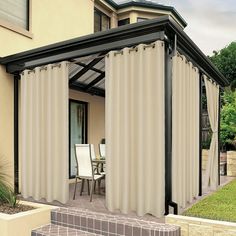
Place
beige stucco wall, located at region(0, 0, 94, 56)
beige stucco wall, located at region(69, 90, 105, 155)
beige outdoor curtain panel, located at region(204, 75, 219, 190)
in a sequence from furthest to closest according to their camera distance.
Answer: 1. beige stucco wall, located at region(69, 90, 105, 155)
2. beige outdoor curtain panel, located at region(204, 75, 219, 190)
3. beige stucco wall, located at region(0, 0, 94, 56)

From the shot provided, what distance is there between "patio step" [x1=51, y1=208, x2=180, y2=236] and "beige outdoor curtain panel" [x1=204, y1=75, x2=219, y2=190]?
4.10 m

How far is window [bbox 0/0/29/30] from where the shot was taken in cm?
852

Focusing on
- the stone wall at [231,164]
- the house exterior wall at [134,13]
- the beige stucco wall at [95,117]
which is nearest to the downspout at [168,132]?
the beige stucco wall at [95,117]

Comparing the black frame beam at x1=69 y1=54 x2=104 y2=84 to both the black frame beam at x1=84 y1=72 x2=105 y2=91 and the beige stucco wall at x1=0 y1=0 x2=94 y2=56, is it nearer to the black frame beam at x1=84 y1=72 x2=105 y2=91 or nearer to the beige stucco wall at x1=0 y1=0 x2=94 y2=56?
the black frame beam at x1=84 y1=72 x2=105 y2=91

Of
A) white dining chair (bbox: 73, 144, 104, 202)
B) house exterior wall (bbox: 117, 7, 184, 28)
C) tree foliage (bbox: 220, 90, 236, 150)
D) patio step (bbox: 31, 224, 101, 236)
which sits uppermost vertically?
house exterior wall (bbox: 117, 7, 184, 28)

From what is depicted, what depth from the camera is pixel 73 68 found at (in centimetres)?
917

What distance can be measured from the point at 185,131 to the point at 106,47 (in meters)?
2.34

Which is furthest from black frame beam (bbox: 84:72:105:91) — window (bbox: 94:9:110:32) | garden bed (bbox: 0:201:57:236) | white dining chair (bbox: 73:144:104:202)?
garden bed (bbox: 0:201:57:236)

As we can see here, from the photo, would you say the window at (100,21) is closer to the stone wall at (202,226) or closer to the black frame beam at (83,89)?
the black frame beam at (83,89)

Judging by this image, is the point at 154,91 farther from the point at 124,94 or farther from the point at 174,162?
the point at 174,162

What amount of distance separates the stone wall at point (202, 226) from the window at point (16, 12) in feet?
21.5

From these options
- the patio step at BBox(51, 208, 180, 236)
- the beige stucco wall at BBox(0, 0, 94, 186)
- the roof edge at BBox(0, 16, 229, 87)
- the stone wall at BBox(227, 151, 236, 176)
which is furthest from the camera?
the stone wall at BBox(227, 151, 236, 176)

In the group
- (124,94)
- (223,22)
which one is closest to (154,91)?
(124,94)

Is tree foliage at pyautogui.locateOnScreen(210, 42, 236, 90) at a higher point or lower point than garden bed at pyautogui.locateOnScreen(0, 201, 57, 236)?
higher
